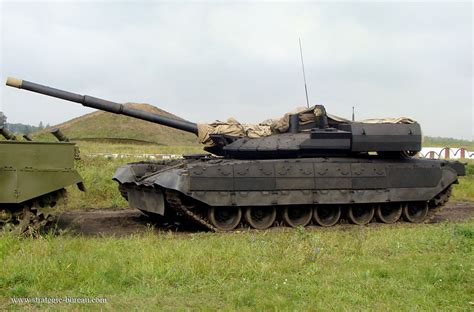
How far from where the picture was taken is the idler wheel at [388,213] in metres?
12.8

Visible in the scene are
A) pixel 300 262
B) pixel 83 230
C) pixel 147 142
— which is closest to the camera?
pixel 300 262

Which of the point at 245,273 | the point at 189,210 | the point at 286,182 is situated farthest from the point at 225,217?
the point at 245,273

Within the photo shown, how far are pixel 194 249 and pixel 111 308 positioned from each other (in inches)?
102

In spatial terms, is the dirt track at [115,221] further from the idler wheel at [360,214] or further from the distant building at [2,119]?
the distant building at [2,119]

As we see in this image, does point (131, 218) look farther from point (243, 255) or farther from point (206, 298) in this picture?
point (206, 298)

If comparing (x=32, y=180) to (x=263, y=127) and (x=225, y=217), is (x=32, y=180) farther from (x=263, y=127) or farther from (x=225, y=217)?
(x=263, y=127)

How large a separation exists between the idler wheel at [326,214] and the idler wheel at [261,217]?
3.13 feet

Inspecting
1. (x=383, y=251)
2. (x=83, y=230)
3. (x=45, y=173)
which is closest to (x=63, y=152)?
(x=45, y=173)

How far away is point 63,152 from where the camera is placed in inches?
396

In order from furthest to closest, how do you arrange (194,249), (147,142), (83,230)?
(147,142) → (83,230) → (194,249)

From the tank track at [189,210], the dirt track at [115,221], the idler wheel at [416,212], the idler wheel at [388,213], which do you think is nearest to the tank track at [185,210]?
the tank track at [189,210]

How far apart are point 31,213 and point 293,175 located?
4.87 m

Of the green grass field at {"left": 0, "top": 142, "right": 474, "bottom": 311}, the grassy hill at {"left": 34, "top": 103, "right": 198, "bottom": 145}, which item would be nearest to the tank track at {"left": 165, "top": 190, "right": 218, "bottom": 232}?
the green grass field at {"left": 0, "top": 142, "right": 474, "bottom": 311}

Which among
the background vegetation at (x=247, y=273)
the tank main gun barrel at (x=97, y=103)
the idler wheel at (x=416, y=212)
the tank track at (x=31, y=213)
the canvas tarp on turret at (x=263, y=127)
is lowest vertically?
the idler wheel at (x=416, y=212)
